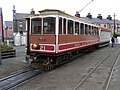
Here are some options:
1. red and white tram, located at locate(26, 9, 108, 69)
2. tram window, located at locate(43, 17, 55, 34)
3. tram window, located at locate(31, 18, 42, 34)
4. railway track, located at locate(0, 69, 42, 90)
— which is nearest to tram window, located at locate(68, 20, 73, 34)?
red and white tram, located at locate(26, 9, 108, 69)

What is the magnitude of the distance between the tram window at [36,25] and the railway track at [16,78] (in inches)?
92.8

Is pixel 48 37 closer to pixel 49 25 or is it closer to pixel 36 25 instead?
pixel 49 25

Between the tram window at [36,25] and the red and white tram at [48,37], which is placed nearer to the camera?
the red and white tram at [48,37]

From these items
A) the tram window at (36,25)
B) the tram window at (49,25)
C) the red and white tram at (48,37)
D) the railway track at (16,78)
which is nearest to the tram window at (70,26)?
the red and white tram at (48,37)

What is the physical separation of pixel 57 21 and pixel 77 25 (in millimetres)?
4497

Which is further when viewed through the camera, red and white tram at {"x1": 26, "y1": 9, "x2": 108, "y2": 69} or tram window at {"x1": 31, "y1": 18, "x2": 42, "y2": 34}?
tram window at {"x1": 31, "y1": 18, "x2": 42, "y2": 34}

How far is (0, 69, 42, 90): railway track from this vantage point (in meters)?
10.3

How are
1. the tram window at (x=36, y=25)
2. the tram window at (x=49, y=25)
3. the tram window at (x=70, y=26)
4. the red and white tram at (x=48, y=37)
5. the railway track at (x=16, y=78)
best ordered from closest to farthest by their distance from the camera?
the railway track at (x=16, y=78), the red and white tram at (x=48, y=37), the tram window at (x=49, y=25), the tram window at (x=36, y=25), the tram window at (x=70, y=26)

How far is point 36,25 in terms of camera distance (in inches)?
595

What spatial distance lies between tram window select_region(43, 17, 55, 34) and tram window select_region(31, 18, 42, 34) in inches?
13.9

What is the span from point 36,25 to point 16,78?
4320mm

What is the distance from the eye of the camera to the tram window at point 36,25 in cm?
1492

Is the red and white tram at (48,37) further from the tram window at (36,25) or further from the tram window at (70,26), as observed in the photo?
the tram window at (70,26)

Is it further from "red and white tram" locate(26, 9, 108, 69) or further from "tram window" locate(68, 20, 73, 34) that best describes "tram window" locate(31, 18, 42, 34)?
"tram window" locate(68, 20, 73, 34)
